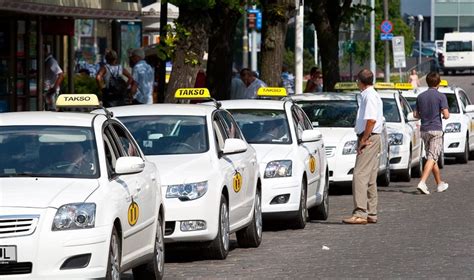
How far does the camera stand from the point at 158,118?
→ 1484cm

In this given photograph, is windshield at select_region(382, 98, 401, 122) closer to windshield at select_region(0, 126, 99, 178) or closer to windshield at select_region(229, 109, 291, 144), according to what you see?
windshield at select_region(229, 109, 291, 144)

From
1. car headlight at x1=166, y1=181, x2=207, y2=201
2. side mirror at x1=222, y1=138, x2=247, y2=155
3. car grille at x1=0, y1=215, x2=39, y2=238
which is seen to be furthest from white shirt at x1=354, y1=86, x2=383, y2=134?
car grille at x1=0, y1=215, x2=39, y2=238

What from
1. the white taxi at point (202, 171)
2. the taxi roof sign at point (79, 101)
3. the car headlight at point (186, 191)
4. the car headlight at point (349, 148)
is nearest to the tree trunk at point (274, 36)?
the car headlight at point (349, 148)

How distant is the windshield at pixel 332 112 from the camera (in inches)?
898

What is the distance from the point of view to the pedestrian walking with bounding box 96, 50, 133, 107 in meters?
26.3

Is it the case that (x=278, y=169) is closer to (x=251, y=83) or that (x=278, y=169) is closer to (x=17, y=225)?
(x=17, y=225)

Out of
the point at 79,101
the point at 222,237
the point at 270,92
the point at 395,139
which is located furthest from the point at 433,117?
the point at 79,101

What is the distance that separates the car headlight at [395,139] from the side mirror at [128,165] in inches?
566

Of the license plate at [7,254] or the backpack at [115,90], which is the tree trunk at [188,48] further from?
the license plate at [7,254]

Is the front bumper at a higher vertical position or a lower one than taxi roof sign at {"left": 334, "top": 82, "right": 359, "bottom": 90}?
lower

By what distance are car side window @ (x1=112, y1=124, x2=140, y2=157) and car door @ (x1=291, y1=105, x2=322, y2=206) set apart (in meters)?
5.19

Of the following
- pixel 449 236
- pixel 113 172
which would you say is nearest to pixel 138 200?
pixel 113 172

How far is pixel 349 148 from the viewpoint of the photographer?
2206 cm

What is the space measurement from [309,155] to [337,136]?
4753 millimetres
